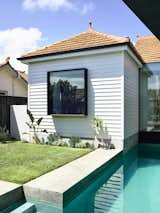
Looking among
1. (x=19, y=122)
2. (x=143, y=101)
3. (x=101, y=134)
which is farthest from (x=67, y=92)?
(x=143, y=101)

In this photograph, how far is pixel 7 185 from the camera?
4910 millimetres

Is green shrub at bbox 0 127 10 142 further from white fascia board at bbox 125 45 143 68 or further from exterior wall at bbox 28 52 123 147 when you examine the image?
white fascia board at bbox 125 45 143 68

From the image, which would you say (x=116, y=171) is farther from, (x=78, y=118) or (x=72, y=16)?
(x=72, y=16)

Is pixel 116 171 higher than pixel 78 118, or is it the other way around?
pixel 78 118

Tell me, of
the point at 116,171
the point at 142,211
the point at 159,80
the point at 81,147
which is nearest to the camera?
the point at 142,211

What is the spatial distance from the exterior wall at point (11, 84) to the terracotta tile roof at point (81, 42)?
6.24m

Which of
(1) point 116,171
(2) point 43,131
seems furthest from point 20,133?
(1) point 116,171

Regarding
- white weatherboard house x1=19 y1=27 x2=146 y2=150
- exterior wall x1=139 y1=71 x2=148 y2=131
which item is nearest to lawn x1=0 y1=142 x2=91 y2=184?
white weatherboard house x1=19 y1=27 x2=146 y2=150

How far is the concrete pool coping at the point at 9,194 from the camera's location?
446 centimetres

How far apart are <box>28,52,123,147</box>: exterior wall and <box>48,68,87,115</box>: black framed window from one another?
0.25 m

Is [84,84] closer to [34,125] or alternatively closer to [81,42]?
[81,42]

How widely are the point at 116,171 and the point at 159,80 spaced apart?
6737mm

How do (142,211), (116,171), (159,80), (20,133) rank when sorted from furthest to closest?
(159,80) < (20,133) < (116,171) < (142,211)

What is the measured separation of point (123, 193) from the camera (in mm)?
5785
